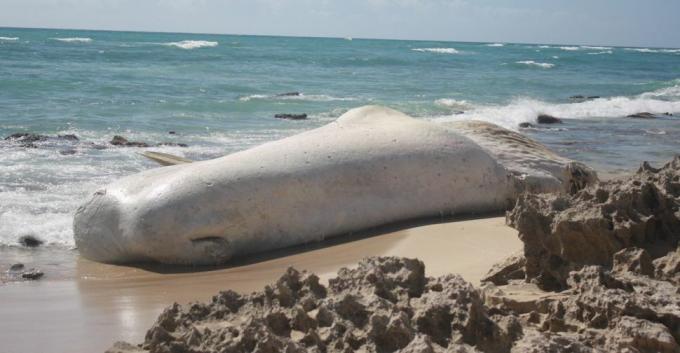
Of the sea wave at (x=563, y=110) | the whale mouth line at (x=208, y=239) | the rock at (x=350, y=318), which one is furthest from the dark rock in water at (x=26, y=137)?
the rock at (x=350, y=318)

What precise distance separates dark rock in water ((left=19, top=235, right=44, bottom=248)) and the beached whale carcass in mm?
588

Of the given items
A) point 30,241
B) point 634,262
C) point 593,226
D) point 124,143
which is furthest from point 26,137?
point 634,262

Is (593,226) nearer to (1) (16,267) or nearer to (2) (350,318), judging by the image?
(2) (350,318)

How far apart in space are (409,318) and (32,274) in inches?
143

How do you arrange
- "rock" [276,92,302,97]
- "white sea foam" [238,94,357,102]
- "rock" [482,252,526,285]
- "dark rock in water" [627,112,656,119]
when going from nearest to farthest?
"rock" [482,252,526,285] → "dark rock in water" [627,112,656,119] → "white sea foam" [238,94,357,102] → "rock" [276,92,302,97]

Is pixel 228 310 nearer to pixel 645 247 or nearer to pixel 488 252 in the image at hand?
pixel 645 247

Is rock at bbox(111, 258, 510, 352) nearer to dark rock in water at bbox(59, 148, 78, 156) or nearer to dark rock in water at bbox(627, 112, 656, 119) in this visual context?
dark rock in water at bbox(59, 148, 78, 156)

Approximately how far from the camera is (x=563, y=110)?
2172cm

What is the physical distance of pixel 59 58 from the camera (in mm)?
37000

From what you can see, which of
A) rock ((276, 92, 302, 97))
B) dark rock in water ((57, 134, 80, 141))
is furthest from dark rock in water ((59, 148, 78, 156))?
rock ((276, 92, 302, 97))

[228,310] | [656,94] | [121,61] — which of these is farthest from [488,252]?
[121,61]

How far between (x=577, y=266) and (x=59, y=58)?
3597cm

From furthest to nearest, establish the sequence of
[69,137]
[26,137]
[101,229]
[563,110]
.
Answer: [563,110] → [69,137] → [26,137] → [101,229]

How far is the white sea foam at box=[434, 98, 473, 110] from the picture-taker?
2206 centimetres
